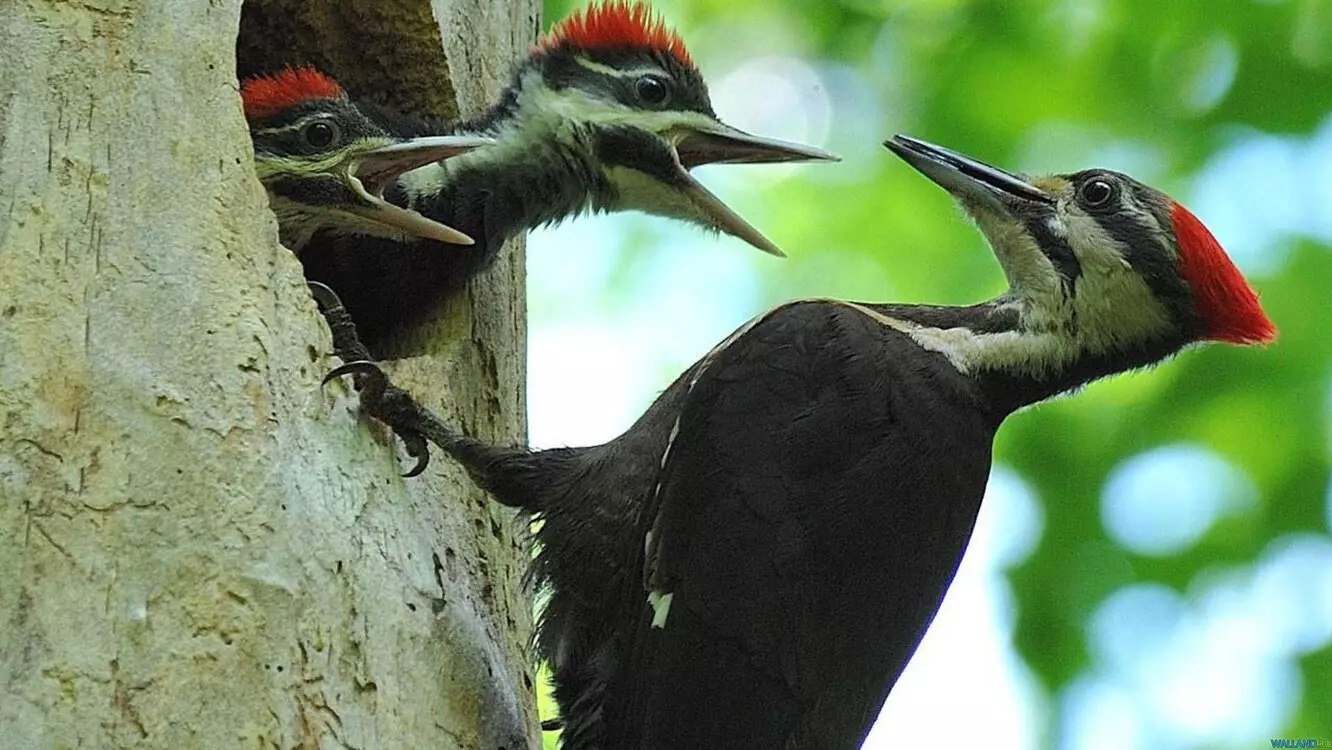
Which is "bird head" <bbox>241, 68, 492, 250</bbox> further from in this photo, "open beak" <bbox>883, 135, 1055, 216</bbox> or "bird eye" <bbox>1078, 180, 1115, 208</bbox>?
"bird eye" <bbox>1078, 180, 1115, 208</bbox>

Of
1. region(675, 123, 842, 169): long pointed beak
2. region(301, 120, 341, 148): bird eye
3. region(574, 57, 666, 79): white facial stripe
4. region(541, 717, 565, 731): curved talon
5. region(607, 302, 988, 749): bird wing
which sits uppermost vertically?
region(574, 57, 666, 79): white facial stripe

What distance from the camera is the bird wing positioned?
230cm

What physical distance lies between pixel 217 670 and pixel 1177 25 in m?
3.62

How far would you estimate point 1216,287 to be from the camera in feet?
9.05

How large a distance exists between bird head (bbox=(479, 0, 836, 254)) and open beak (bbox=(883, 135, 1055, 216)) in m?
0.19

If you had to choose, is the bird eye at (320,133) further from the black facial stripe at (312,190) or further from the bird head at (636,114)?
the bird head at (636,114)

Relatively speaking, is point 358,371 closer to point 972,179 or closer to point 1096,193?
point 972,179

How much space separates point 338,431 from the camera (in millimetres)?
2107

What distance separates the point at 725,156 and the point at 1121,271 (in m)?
0.81

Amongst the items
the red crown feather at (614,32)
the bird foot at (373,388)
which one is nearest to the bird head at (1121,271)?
the red crown feather at (614,32)

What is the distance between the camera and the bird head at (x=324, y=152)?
2.81 m

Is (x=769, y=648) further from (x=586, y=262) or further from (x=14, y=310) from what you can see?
(x=586, y=262)

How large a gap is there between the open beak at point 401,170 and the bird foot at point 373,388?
31 centimetres

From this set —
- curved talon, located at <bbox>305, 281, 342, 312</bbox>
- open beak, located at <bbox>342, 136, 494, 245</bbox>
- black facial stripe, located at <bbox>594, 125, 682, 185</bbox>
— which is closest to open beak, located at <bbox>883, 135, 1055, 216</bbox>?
black facial stripe, located at <bbox>594, 125, 682, 185</bbox>
